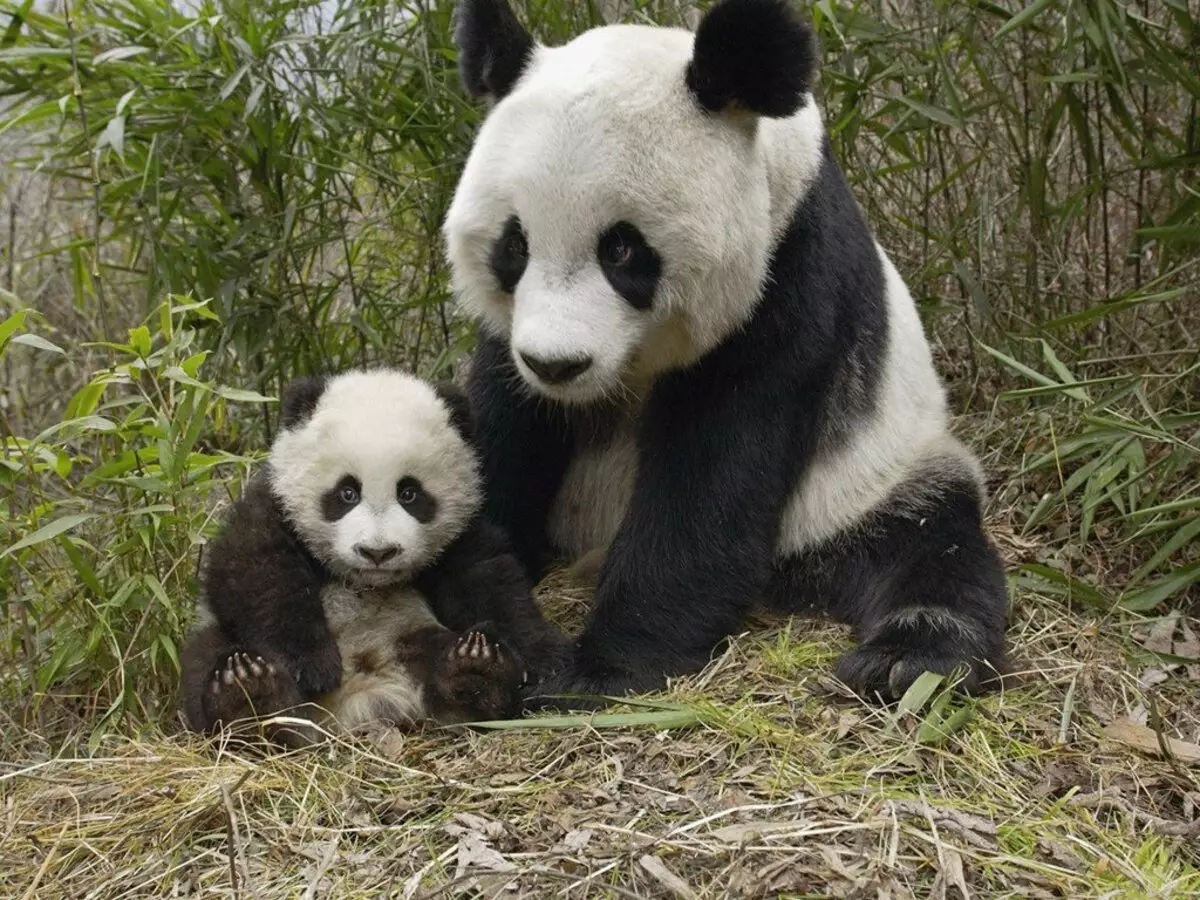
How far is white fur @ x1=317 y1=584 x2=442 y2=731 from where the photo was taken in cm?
265

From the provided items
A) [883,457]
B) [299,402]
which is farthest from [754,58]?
[299,402]

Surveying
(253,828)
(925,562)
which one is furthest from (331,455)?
(925,562)

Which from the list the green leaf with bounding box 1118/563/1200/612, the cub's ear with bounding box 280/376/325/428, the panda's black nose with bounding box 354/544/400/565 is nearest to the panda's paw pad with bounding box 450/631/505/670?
the panda's black nose with bounding box 354/544/400/565

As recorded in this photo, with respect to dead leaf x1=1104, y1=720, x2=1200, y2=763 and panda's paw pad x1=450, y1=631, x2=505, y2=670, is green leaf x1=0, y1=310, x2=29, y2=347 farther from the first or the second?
dead leaf x1=1104, y1=720, x2=1200, y2=763

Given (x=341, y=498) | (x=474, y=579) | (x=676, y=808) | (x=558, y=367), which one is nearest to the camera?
(x=676, y=808)

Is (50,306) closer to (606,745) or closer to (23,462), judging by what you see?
(23,462)

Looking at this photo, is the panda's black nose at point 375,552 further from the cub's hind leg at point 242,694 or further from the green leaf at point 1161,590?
the green leaf at point 1161,590

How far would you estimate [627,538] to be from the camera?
288cm

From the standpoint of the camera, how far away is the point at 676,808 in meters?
2.21

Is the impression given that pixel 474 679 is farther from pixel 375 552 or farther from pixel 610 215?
pixel 610 215

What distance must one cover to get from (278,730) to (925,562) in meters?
1.45

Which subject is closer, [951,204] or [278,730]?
[278,730]

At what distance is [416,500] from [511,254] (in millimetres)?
550

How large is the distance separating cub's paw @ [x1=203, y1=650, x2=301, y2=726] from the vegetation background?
37 centimetres
